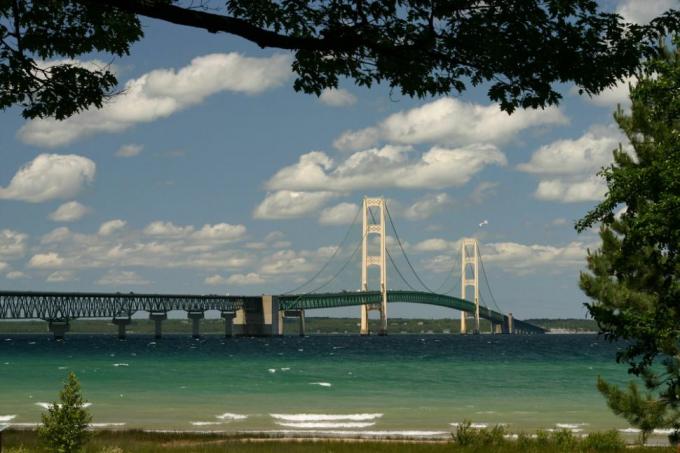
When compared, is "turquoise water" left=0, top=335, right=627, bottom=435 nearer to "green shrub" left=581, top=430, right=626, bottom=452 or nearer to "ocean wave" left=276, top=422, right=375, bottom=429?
"ocean wave" left=276, top=422, right=375, bottom=429

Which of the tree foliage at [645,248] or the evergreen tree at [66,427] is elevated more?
the tree foliage at [645,248]

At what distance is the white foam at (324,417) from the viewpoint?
4203cm

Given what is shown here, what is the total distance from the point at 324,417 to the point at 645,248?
2402 cm

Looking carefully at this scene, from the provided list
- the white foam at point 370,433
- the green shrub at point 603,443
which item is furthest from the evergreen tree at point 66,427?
the white foam at point 370,433

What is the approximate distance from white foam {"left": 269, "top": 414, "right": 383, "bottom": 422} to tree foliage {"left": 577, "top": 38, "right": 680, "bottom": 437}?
1955 cm

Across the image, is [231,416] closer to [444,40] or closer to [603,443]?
[603,443]

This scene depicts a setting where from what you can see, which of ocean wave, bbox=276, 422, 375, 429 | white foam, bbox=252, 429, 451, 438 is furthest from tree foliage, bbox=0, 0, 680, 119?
ocean wave, bbox=276, 422, 375, 429

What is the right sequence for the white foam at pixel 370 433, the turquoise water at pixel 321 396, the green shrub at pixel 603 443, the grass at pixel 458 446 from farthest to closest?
the turquoise water at pixel 321 396 → the white foam at pixel 370 433 → the green shrub at pixel 603 443 → the grass at pixel 458 446

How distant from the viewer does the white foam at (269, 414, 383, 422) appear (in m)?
42.0

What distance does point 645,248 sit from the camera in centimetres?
2167

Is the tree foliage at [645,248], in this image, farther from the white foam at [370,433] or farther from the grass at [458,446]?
the white foam at [370,433]

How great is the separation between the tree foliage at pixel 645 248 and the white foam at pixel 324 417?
1955 cm

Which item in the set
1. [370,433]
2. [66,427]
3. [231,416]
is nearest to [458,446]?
[66,427]

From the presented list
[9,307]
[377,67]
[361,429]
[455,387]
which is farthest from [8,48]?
[9,307]
